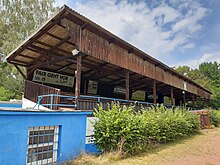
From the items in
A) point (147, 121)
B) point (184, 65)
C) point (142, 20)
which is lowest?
point (147, 121)

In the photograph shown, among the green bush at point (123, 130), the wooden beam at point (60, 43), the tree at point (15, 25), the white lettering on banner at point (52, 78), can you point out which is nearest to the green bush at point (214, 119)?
the green bush at point (123, 130)

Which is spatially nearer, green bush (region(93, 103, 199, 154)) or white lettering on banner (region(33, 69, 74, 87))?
green bush (region(93, 103, 199, 154))

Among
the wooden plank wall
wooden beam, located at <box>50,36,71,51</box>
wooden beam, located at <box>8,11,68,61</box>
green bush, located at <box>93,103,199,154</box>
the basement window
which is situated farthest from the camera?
wooden beam, located at <box>50,36,71,51</box>

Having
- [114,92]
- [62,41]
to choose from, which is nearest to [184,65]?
[114,92]

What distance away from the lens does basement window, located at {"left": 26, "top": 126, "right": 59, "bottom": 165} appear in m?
6.04

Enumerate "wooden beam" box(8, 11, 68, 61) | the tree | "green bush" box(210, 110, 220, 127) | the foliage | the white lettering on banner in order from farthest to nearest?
the foliage
the tree
"green bush" box(210, 110, 220, 127)
the white lettering on banner
"wooden beam" box(8, 11, 68, 61)

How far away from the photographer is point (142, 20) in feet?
40.1

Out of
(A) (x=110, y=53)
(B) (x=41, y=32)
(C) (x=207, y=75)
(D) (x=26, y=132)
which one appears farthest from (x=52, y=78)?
(C) (x=207, y=75)

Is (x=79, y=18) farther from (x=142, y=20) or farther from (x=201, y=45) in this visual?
(x=201, y=45)

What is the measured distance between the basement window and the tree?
19.6 meters

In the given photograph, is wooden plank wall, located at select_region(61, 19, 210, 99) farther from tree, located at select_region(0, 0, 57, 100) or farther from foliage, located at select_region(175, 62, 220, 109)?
foliage, located at select_region(175, 62, 220, 109)

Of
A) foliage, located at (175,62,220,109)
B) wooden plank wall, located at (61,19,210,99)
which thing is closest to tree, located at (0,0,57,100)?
wooden plank wall, located at (61,19,210,99)

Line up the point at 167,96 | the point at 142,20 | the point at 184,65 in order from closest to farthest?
the point at 142,20, the point at 167,96, the point at 184,65

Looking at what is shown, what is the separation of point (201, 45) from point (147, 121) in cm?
1778
